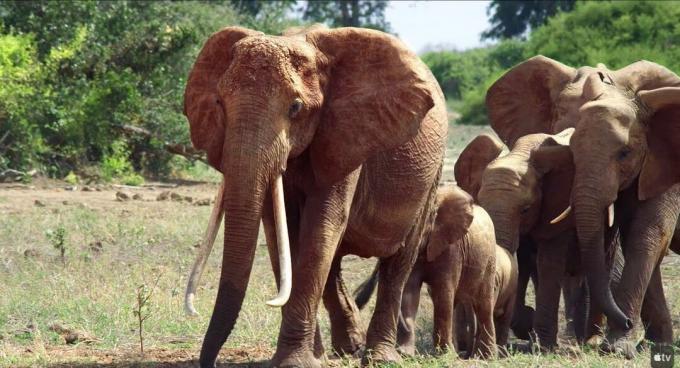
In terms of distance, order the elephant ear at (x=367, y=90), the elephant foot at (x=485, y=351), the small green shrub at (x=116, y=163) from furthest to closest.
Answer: the small green shrub at (x=116, y=163) < the elephant foot at (x=485, y=351) < the elephant ear at (x=367, y=90)

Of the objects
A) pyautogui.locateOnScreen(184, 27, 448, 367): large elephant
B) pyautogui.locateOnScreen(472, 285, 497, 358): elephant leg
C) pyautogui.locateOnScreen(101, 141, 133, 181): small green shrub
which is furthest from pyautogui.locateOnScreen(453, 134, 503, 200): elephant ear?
pyautogui.locateOnScreen(101, 141, 133, 181): small green shrub

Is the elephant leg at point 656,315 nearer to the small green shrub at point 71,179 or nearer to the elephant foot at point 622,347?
the elephant foot at point 622,347

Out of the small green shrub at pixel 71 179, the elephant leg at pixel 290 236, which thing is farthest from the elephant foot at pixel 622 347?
the small green shrub at pixel 71 179

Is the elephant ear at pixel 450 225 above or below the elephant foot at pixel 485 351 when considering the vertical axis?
above

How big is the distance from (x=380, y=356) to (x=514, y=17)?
1737 inches

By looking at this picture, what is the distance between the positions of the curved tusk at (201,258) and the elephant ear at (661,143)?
12.3ft

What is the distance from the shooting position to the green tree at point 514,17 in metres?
47.8

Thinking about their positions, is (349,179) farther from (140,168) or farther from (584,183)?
(140,168)

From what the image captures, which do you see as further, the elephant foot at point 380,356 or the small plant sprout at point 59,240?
the small plant sprout at point 59,240

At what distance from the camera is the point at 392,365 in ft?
21.7

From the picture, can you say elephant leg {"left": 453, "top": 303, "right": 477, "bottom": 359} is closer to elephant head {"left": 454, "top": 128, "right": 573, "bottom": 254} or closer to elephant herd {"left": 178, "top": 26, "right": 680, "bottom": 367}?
elephant herd {"left": 178, "top": 26, "right": 680, "bottom": 367}

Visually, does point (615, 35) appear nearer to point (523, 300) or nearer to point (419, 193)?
point (523, 300)

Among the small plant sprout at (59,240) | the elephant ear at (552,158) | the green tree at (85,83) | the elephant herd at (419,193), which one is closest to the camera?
the elephant herd at (419,193)

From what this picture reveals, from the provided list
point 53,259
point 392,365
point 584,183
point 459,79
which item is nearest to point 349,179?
point 392,365
